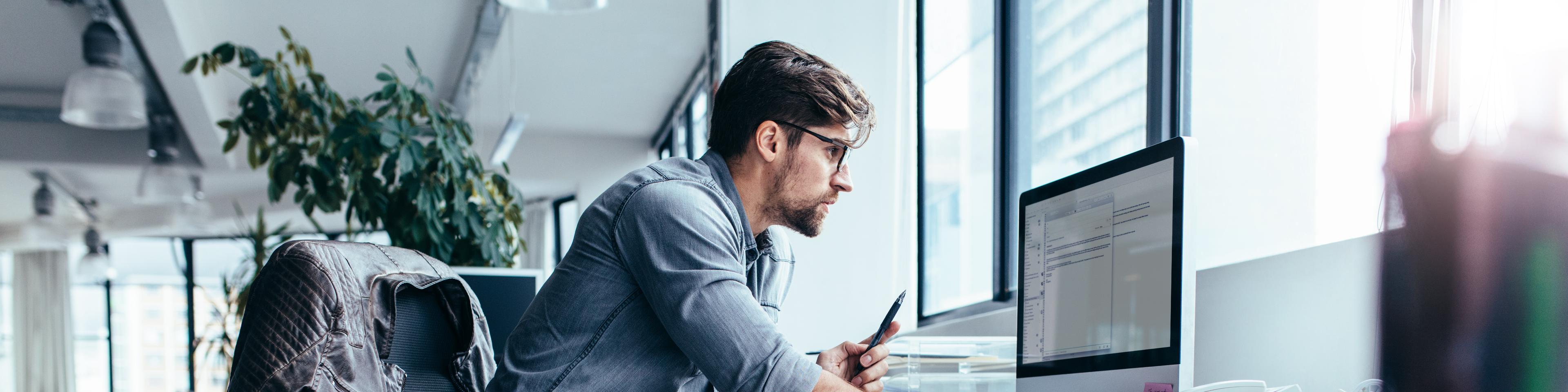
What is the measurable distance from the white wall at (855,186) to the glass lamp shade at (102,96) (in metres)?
2.55

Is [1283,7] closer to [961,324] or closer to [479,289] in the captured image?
[961,324]

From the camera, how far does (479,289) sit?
256 cm

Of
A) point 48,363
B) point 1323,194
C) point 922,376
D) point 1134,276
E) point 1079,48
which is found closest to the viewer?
point 1134,276

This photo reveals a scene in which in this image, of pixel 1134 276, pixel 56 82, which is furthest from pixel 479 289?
pixel 56 82

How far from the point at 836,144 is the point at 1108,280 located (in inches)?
15.7

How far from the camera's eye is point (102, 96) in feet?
13.2

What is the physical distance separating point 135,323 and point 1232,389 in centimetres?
1182

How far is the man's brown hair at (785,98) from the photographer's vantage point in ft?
4.54

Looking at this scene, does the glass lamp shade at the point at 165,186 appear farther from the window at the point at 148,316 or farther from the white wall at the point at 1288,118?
the white wall at the point at 1288,118

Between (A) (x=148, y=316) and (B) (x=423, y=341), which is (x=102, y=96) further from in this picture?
(A) (x=148, y=316)

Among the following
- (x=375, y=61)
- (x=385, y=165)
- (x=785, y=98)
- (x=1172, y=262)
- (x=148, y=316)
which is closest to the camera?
(x=1172, y=262)

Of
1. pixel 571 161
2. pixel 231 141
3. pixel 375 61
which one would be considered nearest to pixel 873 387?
pixel 231 141

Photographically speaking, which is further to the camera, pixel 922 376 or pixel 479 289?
pixel 479 289

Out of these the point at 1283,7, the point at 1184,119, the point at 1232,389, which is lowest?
the point at 1232,389
